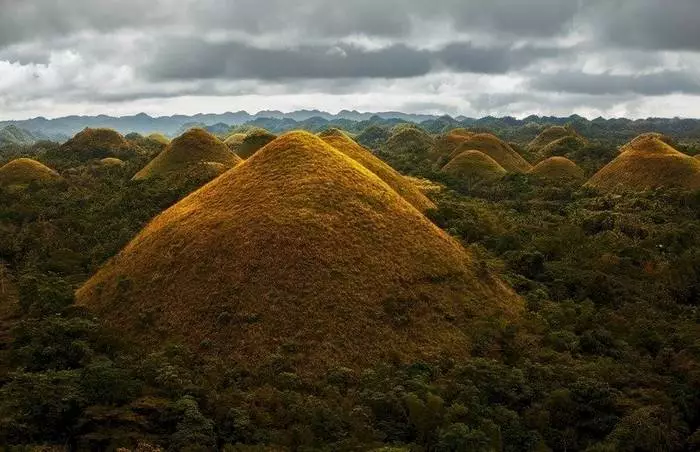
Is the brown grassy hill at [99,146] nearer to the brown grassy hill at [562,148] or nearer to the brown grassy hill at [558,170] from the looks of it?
the brown grassy hill at [558,170]

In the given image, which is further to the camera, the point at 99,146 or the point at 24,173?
the point at 99,146

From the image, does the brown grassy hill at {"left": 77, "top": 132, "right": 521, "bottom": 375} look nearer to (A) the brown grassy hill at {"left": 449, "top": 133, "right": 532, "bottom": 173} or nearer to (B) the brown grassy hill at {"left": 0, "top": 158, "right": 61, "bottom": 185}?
(B) the brown grassy hill at {"left": 0, "top": 158, "right": 61, "bottom": 185}

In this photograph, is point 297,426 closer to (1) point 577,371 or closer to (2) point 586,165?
(1) point 577,371

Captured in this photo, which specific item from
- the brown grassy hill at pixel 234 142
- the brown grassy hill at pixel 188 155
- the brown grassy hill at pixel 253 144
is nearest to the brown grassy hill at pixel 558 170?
the brown grassy hill at pixel 253 144

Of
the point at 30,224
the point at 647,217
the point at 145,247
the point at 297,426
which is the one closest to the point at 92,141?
the point at 30,224

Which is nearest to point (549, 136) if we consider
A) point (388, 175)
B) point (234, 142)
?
point (234, 142)

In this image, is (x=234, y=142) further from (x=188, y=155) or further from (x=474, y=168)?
(x=474, y=168)

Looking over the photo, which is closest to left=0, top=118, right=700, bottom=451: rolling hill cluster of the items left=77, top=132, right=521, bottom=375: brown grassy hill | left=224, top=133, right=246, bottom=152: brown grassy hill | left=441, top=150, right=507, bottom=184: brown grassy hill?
left=77, top=132, right=521, bottom=375: brown grassy hill
